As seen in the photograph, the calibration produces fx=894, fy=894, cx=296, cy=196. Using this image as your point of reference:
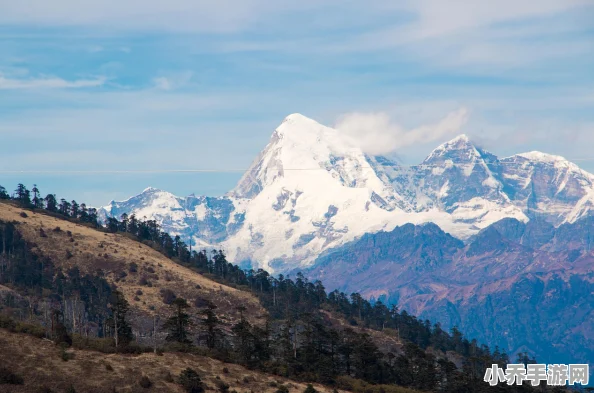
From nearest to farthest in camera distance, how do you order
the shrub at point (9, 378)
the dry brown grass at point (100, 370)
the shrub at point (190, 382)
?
the shrub at point (9, 378), the dry brown grass at point (100, 370), the shrub at point (190, 382)

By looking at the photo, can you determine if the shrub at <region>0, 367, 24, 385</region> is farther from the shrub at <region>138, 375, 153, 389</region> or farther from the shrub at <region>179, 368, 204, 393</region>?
the shrub at <region>179, 368, 204, 393</region>

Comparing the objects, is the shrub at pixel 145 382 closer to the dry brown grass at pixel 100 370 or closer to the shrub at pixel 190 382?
the dry brown grass at pixel 100 370

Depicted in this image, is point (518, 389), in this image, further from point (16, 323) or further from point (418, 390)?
point (16, 323)

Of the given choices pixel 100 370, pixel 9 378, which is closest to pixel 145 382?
pixel 100 370

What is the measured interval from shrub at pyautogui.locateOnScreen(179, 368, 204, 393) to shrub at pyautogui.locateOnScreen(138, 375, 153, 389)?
523 centimetres

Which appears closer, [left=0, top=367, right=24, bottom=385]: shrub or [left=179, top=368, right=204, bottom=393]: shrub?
[left=0, top=367, right=24, bottom=385]: shrub

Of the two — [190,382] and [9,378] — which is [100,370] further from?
[9,378]

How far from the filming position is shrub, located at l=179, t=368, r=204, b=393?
138 meters

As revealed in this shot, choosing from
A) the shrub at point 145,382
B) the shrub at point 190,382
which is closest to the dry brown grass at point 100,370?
the shrub at point 145,382

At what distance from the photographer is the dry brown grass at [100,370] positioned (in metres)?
129

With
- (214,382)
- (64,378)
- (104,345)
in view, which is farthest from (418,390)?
(64,378)

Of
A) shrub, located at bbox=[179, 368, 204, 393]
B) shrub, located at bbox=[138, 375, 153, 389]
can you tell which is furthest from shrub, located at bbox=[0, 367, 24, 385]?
shrub, located at bbox=[179, 368, 204, 393]

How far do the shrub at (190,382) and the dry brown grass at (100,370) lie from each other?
1293 mm

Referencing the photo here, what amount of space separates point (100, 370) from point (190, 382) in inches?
545
